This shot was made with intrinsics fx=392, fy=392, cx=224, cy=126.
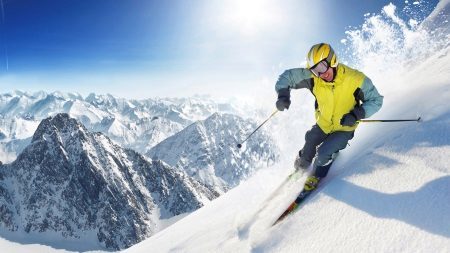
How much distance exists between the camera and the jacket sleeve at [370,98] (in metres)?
6.73

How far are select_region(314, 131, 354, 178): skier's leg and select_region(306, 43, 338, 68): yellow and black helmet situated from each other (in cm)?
142

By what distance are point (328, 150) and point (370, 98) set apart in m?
1.16

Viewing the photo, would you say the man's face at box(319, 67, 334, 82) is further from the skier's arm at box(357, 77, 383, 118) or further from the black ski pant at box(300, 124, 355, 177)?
the black ski pant at box(300, 124, 355, 177)

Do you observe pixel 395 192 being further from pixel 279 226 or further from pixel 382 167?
pixel 279 226

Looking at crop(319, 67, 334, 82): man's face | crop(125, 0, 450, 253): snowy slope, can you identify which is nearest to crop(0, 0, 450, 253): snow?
crop(125, 0, 450, 253): snowy slope

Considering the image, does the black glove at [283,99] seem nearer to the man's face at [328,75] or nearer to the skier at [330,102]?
the skier at [330,102]

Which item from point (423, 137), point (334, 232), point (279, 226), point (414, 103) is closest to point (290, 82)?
Answer: point (414, 103)

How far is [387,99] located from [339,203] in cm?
524

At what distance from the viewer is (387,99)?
9680 mm

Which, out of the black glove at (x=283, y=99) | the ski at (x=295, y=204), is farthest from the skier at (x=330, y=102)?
the ski at (x=295, y=204)

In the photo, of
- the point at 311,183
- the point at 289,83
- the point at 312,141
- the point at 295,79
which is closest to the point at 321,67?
the point at 295,79

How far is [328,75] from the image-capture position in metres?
6.77

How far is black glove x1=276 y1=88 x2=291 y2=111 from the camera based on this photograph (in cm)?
806

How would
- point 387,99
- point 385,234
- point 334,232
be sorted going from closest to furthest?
1. point 385,234
2. point 334,232
3. point 387,99
